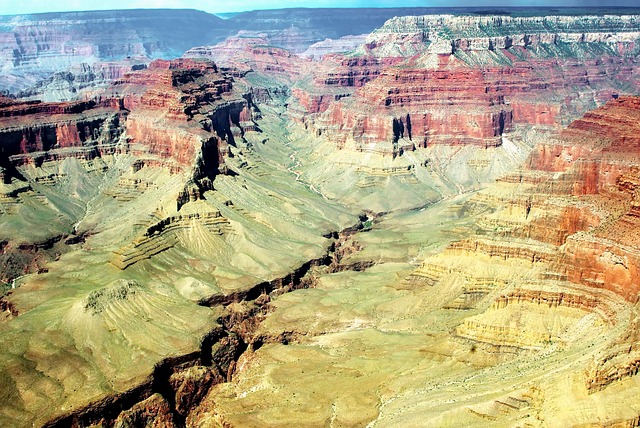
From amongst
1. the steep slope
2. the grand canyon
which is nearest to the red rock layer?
the steep slope

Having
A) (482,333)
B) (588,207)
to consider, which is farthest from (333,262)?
(482,333)

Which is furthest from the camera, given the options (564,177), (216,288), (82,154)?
(82,154)

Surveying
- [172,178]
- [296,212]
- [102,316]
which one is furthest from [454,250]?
[172,178]

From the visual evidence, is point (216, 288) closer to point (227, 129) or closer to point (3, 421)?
point (3, 421)

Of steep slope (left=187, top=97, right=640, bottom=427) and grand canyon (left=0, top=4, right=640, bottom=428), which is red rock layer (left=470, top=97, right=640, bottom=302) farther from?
grand canyon (left=0, top=4, right=640, bottom=428)

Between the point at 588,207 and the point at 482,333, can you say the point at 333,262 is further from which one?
the point at 482,333

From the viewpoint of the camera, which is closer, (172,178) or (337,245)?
(337,245)

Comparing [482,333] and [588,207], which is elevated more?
[588,207]

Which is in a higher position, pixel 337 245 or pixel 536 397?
pixel 536 397
